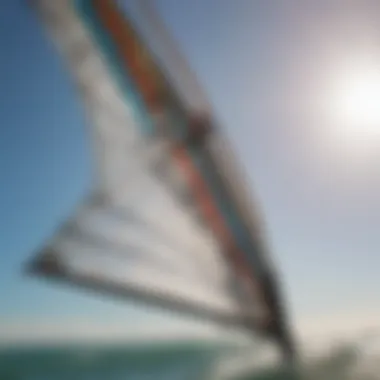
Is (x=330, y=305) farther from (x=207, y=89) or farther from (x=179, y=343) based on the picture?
(x=207, y=89)

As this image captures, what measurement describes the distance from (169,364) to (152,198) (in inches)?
13.0

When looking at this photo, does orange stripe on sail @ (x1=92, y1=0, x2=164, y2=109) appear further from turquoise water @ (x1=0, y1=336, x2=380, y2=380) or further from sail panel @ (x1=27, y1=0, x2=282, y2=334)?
turquoise water @ (x1=0, y1=336, x2=380, y2=380)

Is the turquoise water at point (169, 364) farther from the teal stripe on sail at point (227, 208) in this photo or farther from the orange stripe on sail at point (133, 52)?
the orange stripe on sail at point (133, 52)

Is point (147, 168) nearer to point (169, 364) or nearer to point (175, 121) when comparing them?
point (175, 121)

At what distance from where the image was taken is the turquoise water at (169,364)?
110 centimetres

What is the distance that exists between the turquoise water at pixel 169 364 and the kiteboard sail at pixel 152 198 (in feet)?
0.21

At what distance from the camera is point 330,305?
1113 millimetres

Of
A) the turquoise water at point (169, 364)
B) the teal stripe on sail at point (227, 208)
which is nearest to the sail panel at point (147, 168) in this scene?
the teal stripe on sail at point (227, 208)

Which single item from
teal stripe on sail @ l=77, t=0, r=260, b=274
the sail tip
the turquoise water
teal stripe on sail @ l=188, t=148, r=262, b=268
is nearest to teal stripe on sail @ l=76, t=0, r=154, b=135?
teal stripe on sail @ l=77, t=0, r=260, b=274

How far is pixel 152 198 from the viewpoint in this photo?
123 centimetres

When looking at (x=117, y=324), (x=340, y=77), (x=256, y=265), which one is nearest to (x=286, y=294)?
(x=256, y=265)

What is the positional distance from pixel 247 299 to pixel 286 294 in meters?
0.08

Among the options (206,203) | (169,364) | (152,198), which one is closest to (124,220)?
(152,198)

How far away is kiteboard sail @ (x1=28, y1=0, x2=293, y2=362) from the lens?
1.17m
